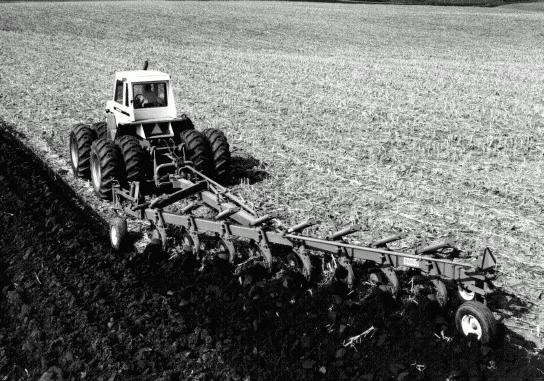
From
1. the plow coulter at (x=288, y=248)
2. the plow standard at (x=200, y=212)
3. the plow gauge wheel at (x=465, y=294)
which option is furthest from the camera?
the plow gauge wheel at (x=465, y=294)

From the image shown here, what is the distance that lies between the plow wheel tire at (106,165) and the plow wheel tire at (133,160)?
0.10 m

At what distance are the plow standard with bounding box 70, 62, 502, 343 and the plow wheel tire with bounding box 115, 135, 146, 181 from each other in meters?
0.01

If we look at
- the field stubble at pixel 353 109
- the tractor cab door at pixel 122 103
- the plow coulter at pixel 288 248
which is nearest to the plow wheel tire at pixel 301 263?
the plow coulter at pixel 288 248

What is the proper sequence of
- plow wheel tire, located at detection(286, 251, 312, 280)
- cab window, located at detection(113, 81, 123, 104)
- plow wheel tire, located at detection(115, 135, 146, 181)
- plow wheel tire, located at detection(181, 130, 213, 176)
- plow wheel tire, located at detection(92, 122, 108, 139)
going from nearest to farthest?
plow wheel tire, located at detection(286, 251, 312, 280) → plow wheel tire, located at detection(115, 135, 146, 181) → plow wheel tire, located at detection(181, 130, 213, 176) → cab window, located at detection(113, 81, 123, 104) → plow wheel tire, located at detection(92, 122, 108, 139)

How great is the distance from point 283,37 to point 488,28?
15960mm

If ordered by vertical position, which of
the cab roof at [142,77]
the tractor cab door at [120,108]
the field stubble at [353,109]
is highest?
the cab roof at [142,77]

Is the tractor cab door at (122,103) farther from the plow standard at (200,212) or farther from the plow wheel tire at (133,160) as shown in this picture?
the plow wheel tire at (133,160)

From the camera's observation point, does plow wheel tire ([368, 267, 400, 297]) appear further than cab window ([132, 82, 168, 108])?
No

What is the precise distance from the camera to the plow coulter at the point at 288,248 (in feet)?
17.6

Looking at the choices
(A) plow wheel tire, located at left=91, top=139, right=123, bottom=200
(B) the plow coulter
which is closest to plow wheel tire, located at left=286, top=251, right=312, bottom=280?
(B) the plow coulter

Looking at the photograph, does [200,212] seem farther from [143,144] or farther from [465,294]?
[465,294]

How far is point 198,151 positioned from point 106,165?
134 centimetres

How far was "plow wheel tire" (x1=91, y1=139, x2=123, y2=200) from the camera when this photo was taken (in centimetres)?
854

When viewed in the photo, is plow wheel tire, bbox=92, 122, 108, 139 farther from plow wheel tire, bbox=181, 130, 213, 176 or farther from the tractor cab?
plow wheel tire, bbox=181, 130, 213, 176
